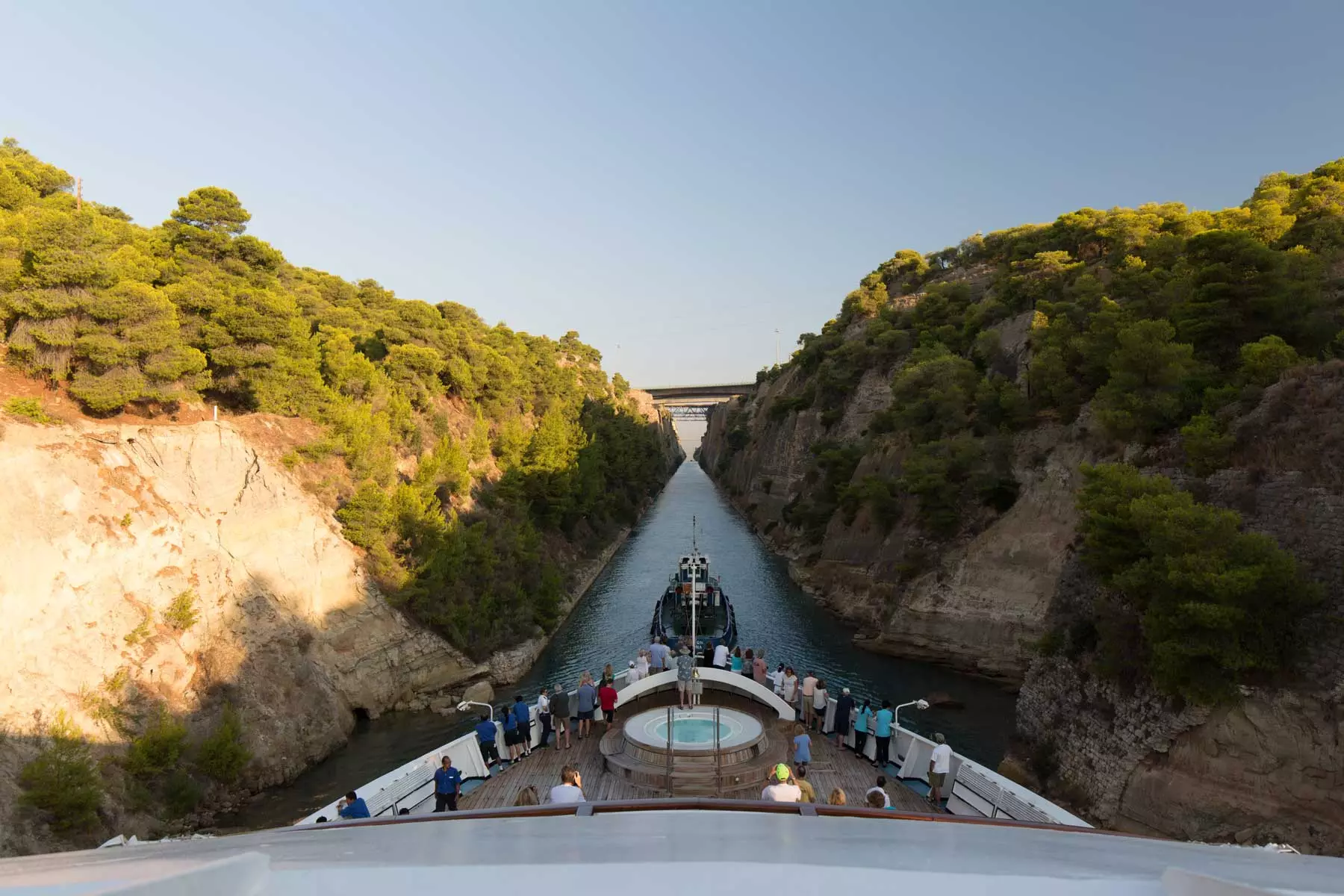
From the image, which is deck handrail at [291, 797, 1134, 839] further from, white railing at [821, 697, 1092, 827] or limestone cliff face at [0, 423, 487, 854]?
limestone cliff face at [0, 423, 487, 854]

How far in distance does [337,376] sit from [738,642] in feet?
77.4

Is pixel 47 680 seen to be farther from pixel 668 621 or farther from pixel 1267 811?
pixel 1267 811

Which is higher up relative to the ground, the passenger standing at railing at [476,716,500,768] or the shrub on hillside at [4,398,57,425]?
the shrub on hillside at [4,398,57,425]

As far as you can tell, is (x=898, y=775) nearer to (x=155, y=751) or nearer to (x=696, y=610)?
(x=155, y=751)

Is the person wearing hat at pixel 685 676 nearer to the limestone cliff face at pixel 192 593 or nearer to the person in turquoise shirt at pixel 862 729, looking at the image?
the person in turquoise shirt at pixel 862 729

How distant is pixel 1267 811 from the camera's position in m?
14.5

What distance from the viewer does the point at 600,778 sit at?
13.5 m

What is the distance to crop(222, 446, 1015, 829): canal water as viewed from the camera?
848 inches

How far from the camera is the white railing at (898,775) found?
11.4m

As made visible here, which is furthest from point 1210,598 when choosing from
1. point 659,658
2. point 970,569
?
point 970,569

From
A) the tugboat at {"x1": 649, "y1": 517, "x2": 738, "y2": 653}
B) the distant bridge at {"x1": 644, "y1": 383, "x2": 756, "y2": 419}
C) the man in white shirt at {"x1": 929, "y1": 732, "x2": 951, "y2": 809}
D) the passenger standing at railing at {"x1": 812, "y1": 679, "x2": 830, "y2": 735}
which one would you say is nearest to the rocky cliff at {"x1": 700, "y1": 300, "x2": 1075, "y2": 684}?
the tugboat at {"x1": 649, "y1": 517, "x2": 738, "y2": 653}

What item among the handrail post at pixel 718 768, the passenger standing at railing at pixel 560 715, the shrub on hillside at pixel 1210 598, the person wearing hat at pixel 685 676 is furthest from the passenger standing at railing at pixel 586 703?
the shrub on hillside at pixel 1210 598

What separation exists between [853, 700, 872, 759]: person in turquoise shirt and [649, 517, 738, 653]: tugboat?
51.6ft

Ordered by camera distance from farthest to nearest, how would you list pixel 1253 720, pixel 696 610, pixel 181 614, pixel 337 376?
pixel 696 610
pixel 337 376
pixel 181 614
pixel 1253 720
